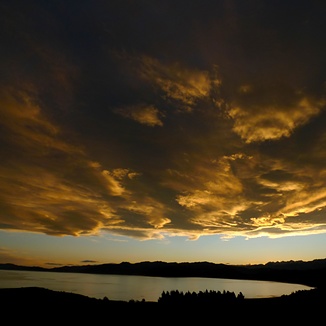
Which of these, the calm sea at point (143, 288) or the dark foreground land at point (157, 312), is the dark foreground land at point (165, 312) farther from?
the calm sea at point (143, 288)

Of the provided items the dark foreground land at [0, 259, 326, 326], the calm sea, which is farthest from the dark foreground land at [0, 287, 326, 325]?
the calm sea

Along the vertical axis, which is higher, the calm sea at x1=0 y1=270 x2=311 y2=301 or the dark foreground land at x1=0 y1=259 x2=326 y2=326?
the calm sea at x1=0 y1=270 x2=311 y2=301

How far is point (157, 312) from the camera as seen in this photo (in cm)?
2550

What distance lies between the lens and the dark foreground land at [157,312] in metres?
22.8

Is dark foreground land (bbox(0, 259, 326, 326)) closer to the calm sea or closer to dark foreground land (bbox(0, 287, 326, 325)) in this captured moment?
dark foreground land (bbox(0, 287, 326, 325))

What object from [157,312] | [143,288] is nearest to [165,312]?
[157,312]

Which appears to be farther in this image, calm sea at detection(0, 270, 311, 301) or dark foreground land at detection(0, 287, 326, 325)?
calm sea at detection(0, 270, 311, 301)

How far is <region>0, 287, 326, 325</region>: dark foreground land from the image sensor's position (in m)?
22.8

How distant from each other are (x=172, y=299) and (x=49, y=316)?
11.1m

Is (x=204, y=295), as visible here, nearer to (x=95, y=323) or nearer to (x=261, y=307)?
(x=261, y=307)

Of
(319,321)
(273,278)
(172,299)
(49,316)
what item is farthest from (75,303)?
(273,278)

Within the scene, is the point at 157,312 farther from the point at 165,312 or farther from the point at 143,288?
the point at 143,288

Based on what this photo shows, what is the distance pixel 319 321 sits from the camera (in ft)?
75.8

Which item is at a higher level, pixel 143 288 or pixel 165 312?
pixel 143 288
